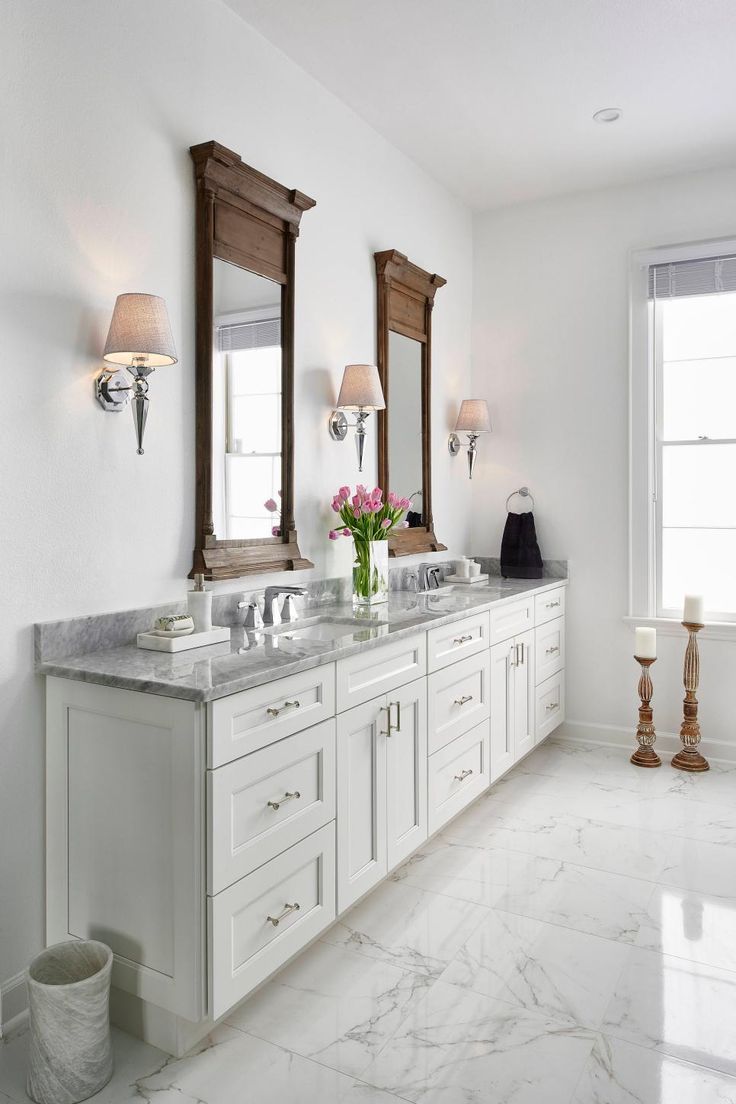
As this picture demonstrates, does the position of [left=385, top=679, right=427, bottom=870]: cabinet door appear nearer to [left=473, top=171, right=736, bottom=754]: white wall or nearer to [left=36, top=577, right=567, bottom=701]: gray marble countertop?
[left=36, top=577, right=567, bottom=701]: gray marble countertop

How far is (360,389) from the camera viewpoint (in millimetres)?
3045

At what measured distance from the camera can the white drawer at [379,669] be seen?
219cm

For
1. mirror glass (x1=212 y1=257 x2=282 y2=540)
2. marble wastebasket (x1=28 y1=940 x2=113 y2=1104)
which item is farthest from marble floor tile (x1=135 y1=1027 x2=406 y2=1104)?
mirror glass (x1=212 y1=257 x2=282 y2=540)

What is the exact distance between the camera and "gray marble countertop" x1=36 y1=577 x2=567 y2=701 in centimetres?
175

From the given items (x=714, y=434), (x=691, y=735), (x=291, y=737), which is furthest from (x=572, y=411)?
(x=291, y=737)

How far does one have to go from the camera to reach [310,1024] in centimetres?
189

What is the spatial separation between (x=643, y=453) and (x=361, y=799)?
2.48 meters

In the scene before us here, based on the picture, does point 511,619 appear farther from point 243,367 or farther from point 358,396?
point 243,367

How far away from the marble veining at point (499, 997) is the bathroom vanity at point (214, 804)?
0.14 meters

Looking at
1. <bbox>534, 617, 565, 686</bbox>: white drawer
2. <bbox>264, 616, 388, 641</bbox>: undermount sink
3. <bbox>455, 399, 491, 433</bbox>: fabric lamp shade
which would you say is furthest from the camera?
<bbox>455, 399, 491, 433</bbox>: fabric lamp shade

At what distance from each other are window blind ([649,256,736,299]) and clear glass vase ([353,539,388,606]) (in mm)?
2030

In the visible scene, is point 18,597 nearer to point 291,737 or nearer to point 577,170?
point 291,737

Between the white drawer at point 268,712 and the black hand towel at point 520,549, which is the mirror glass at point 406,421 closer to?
the black hand towel at point 520,549

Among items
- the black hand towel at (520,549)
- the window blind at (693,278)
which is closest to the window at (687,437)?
the window blind at (693,278)
